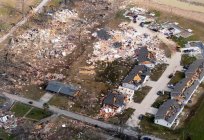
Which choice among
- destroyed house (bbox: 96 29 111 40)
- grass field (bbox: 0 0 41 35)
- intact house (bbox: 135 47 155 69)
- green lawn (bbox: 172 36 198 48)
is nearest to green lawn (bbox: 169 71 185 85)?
intact house (bbox: 135 47 155 69)

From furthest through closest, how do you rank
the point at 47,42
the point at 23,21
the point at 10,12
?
the point at 10,12 < the point at 23,21 < the point at 47,42

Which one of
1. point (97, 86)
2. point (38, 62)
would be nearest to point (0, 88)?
point (38, 62)

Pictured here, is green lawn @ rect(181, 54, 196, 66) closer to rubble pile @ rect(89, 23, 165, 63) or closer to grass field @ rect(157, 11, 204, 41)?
rubble pile @ rect(89, 23, 165, 63)

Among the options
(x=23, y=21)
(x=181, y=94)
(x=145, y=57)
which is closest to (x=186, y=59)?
(x=145, y=57)

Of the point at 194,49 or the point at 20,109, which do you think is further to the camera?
the point at 194,49

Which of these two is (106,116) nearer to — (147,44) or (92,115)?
(92,115)

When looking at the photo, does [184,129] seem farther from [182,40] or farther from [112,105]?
[182,40]

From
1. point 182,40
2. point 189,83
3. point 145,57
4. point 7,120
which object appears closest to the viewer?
point 7,120
